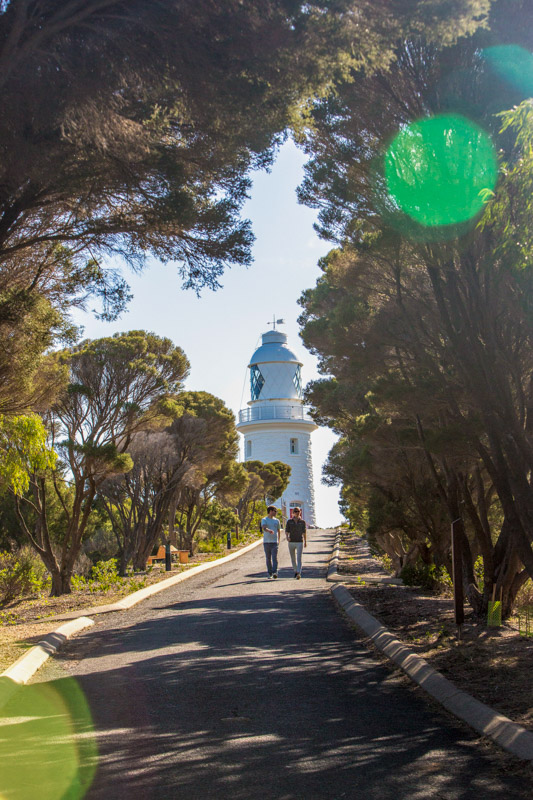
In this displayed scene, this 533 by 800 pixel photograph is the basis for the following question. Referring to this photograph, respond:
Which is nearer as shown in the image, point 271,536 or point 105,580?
point 271,536

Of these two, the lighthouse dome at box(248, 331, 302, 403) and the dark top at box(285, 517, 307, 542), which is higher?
the lighthouse dome at box(248, 331, 302, 403)

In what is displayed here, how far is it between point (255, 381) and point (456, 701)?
65.3 meters

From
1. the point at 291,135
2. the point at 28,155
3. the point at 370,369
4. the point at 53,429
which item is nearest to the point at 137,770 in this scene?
the point at 28,155

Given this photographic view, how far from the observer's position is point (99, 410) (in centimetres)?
2117

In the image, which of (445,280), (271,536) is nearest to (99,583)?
(271,536)

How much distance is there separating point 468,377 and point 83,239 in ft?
15.1

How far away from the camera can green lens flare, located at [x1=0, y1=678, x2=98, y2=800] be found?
13.8 feet

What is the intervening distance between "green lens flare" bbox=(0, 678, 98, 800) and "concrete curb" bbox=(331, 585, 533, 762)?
8.46 ft

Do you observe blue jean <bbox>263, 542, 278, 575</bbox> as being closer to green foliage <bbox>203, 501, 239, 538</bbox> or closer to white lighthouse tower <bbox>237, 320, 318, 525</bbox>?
green foliage <bbox>203, 501, 239, 538</bbox>

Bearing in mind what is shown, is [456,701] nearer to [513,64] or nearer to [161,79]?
[161,79]

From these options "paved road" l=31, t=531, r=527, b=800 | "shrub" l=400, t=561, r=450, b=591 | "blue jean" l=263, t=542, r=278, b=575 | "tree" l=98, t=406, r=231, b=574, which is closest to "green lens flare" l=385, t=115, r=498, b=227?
"paved road" l=31, t=531, r=527, b=800

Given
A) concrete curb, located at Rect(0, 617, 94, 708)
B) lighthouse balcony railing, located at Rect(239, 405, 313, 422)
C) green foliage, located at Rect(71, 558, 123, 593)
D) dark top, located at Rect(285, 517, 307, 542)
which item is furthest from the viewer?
lighthouse balcony railing, located at Rect(239, 405, 313, 422)

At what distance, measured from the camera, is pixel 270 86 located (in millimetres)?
6676

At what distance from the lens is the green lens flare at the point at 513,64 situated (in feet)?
28.1
